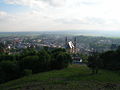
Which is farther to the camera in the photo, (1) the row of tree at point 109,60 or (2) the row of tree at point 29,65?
(2) the row of tree at point 29,65

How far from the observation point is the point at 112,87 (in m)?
16.8

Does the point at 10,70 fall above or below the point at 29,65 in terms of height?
below

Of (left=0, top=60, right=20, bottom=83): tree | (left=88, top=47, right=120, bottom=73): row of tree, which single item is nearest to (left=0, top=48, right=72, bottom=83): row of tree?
(left=0, top=60, right=20, bottom=83): tree

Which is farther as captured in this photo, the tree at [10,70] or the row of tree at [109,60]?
the tree at [10,70]

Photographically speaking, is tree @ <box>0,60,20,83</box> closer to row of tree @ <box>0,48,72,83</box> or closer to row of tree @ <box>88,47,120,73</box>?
row of tree @ <box>0,48,72,83</box>

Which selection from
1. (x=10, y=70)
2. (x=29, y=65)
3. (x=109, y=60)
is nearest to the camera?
(x=10, y=70)

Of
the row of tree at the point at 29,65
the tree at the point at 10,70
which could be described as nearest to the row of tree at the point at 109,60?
the row of tree at the point at 29,65

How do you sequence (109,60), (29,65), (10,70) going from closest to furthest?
(10,70) → (29,65) → (109,60)

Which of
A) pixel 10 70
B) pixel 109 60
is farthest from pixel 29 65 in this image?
pixel 109 60

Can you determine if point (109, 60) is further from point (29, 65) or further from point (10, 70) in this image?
point (10, 70)

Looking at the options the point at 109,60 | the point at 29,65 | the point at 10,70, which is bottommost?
the point at 10,70

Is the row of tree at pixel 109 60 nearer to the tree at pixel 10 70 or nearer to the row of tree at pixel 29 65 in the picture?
→ the row of tree at pixel 29 65

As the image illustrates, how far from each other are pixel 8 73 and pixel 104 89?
61.2 ft

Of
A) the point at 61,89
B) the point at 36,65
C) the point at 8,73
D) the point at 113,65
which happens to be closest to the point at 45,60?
the point at 36,65
